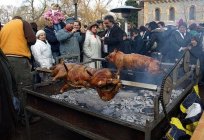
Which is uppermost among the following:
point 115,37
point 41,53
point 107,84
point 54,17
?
point 54,17

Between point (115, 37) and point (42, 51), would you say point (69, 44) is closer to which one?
point (42, 51)

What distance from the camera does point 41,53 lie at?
18.7 ft

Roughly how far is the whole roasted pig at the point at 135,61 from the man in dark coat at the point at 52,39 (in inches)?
82.8

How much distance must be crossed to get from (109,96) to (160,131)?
74cm

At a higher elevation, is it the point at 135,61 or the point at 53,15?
the point at 53,15

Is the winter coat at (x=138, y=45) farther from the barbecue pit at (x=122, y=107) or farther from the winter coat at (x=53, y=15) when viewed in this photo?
the barbecue pit at (x=122, y=107)

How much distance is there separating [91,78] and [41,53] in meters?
2.57

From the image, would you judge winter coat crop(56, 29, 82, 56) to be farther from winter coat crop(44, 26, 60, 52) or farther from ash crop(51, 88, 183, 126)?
ash crop(51, 88, 183, 126)

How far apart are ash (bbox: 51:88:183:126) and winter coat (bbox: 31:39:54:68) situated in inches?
52.5

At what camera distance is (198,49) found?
7004 mm

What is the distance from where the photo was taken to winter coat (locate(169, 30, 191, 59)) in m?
6.67

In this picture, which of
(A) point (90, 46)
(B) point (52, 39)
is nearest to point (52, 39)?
(B) point (52, 39)

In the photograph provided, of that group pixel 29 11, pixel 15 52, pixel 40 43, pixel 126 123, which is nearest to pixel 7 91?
pixel 126 123

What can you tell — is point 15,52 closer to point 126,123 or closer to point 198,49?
point 126,123
